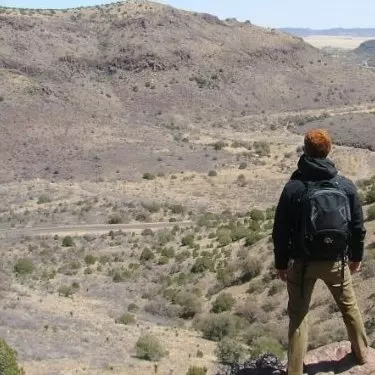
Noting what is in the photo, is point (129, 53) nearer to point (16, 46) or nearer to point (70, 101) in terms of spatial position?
point (16, 46)

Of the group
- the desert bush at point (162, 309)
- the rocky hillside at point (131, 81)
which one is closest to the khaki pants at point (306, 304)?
the desert bush at point (162, 309)

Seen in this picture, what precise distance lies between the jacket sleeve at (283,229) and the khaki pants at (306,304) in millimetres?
173

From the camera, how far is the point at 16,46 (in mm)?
85125

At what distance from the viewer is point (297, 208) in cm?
654

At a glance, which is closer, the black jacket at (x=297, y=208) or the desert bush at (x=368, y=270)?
the black jacket at (x=297, y=208)

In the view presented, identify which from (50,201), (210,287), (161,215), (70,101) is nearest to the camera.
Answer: (210,287)

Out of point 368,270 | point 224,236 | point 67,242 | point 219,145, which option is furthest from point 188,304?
point 219,145

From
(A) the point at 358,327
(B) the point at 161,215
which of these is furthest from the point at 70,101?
(A) the point at 358,327

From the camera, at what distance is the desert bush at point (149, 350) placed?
17.0 m

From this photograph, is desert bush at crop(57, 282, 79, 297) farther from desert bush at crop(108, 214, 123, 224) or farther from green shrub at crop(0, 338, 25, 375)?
desert bush at crop(108, 214, 123, 224)

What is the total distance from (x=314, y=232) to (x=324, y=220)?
0.48ft

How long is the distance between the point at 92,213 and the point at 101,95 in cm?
3994

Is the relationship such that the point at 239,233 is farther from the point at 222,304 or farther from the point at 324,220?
the point at 324,220

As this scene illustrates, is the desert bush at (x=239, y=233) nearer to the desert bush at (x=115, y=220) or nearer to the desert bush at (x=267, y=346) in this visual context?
the desert bush at (x=115, y=220)
